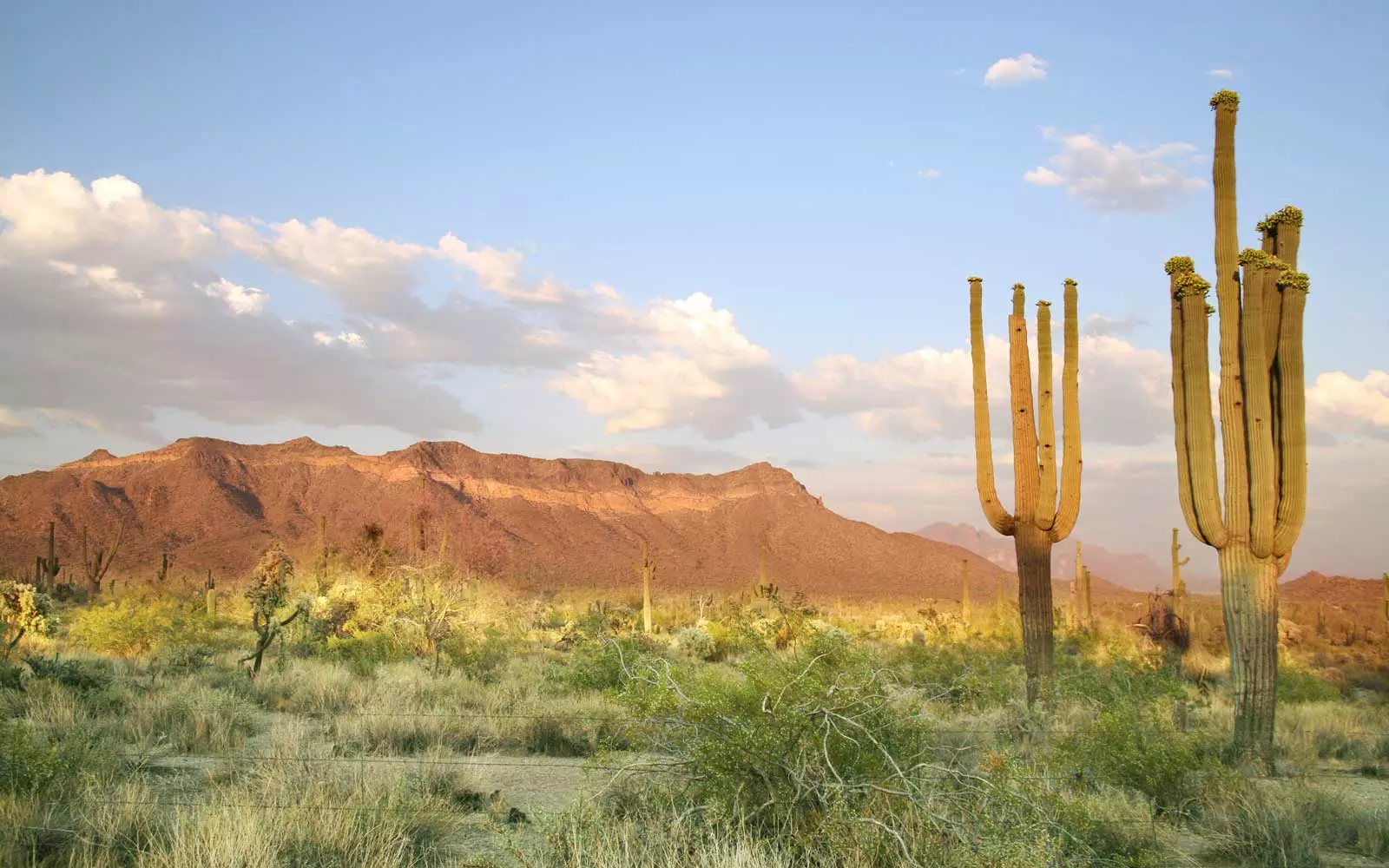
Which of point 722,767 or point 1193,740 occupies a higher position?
point 722,767

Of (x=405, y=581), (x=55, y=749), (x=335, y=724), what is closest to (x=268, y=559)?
(x=405, y=581)

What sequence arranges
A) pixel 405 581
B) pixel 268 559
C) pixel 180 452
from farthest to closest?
pixel 180 452
pixel 405 581
pixel 268 559

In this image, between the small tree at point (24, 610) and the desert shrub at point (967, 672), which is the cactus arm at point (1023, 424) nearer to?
the desert shrub at point (967, 672)

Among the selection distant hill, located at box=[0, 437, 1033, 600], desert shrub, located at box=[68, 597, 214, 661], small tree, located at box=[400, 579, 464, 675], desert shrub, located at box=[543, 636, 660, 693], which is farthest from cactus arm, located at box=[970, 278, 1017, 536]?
distant hill, located at box=[0, 437, 1033, 600]

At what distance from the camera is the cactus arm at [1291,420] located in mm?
11117

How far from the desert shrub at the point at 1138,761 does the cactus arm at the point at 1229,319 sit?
9.95 ft

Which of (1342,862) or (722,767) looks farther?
(1342,862)

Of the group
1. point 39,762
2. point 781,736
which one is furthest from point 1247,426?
point 39,762

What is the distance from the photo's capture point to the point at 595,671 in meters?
14.8

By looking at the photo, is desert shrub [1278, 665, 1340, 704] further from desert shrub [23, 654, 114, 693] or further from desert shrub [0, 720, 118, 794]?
desert shrub [23, 654, 114, 693]

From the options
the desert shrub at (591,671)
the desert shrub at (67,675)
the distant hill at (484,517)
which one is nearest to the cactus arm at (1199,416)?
the desert shrub at (591,671)

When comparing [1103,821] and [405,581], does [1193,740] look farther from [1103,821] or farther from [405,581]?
Result: [405,581]

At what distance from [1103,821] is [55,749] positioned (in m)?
8.23

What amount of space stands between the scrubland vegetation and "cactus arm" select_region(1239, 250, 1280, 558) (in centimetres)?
252
